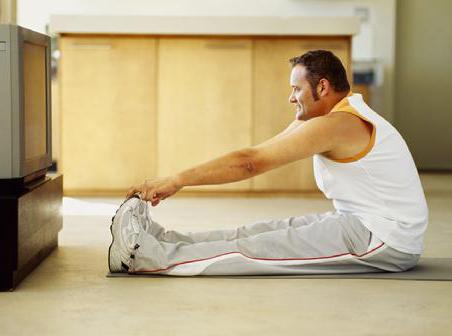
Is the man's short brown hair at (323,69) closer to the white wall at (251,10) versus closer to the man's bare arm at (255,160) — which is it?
the man's bare arm at (255,160)

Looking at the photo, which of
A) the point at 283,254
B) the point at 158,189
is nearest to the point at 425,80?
the point at 283,254

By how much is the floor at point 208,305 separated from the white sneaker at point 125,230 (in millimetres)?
85

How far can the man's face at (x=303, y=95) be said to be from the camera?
2713 mm

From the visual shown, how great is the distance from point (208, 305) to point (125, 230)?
444mm

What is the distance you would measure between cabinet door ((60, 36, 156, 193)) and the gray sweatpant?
249 centimetres

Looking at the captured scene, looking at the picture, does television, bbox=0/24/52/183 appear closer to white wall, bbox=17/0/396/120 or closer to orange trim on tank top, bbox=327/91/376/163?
orange trim on tank top, bbox=327/91/376/163

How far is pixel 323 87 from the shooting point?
2707 mm

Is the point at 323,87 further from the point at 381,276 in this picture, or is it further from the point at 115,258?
the point at 115,258

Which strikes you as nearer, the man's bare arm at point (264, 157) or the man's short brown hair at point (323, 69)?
the man's bare arm at point (264, 157)

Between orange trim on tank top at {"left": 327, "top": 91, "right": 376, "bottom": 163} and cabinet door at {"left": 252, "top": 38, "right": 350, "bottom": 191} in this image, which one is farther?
cabinet door at {"left": 252, "top": 38, "right": 350, "bottom": 191}

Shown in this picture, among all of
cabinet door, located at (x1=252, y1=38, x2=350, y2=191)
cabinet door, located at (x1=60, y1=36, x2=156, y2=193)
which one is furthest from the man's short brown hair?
cabinet door, located at (x1=60, y1=36, x2=156, y2=193)

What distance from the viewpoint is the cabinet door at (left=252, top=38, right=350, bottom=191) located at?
5027 mm

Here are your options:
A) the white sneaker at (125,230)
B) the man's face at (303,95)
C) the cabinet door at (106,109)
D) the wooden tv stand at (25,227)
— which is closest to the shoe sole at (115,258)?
the white sneaker at (125,230)

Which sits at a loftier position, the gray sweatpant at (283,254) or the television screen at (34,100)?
the television screen at (34,100)
